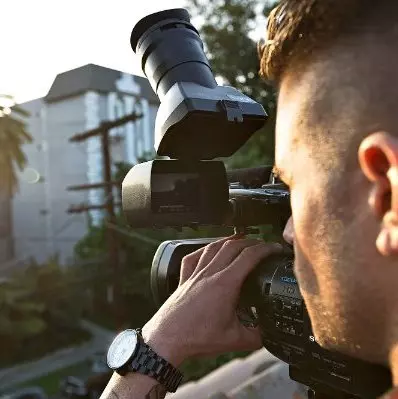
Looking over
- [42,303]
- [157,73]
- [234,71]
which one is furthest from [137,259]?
[157,73]

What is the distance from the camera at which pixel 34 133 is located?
2325cm

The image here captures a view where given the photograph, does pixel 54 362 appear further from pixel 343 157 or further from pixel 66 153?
pixel 343 157

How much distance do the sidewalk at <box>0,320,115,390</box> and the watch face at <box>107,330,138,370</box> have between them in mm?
12626

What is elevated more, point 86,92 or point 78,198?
point 86,92

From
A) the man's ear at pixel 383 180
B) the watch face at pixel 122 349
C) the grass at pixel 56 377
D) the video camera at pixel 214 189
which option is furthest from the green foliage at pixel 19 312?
the man's ear at pixel 383 180

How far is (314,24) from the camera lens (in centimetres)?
92

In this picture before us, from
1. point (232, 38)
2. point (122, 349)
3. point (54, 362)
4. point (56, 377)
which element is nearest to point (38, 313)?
point (54, 362)

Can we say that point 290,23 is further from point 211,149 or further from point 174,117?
point 211,149

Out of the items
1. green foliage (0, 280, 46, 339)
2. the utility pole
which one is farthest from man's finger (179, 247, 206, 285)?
green foliage (0, 280, 46, 339)

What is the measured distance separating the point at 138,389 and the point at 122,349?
0.36 feet

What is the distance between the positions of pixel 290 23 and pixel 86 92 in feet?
63.4

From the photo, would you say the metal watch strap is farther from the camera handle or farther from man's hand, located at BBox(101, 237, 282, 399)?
the camera handle

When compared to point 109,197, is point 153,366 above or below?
above

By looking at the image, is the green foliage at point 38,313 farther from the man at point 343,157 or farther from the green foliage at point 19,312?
the man at point 343,157
